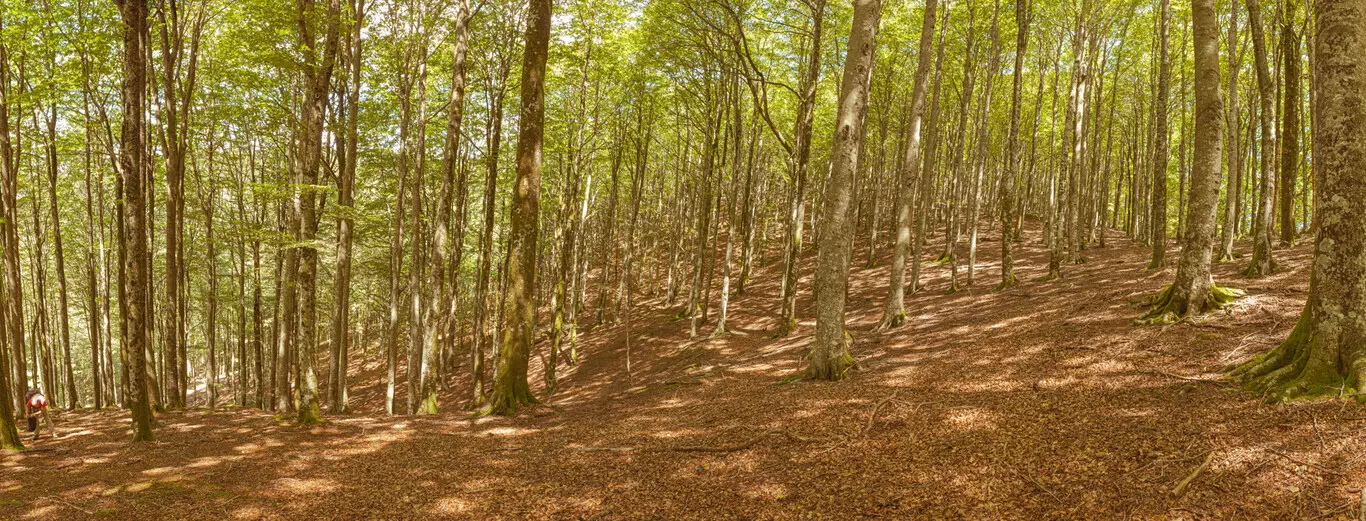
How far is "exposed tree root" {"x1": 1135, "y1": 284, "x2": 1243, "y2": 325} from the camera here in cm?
808

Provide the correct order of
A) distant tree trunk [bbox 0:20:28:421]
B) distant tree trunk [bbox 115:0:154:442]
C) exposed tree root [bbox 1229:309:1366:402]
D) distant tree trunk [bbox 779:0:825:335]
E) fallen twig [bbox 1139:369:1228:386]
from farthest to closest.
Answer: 1. distant tree trunk [bbox 779:0:825:335]
2. distant tree trunk [bbox 0:20:28:421]
3. distant tree trunk [bbox 115:0:154:442]
4. fallen twig [bbox 1139:369:1228:386]
5. exposed tree root [bbox 1229:309:1366:402]

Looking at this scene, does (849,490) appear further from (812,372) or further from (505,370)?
(505,370)

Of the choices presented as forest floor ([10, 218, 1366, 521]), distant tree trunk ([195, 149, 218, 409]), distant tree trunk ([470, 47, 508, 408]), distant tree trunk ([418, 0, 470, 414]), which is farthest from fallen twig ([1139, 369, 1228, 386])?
distant tree trunk ([195, 149, 218, 409])

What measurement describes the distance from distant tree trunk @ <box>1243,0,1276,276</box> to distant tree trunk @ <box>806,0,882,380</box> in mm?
8274

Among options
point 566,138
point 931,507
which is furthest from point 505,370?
point 566,138

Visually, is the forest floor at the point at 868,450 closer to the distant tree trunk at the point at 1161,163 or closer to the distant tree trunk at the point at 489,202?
the distant tree trunk at the point at 489,202

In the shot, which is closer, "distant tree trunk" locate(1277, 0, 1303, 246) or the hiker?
the hiker

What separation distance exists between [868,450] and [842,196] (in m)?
4.38

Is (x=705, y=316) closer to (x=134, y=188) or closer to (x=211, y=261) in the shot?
(x=134, y=188)

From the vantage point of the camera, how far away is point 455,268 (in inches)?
758

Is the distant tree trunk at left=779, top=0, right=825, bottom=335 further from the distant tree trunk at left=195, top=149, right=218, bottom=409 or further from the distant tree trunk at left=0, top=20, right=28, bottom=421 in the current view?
the distant tree trunk at left=0, top=20, right=28, bottom=421

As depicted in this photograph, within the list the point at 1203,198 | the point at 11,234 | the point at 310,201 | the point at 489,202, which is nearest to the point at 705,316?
the point at 489,202

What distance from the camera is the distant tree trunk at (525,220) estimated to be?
10.2 m

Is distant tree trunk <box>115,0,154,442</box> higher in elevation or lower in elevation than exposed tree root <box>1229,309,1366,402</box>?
higher
